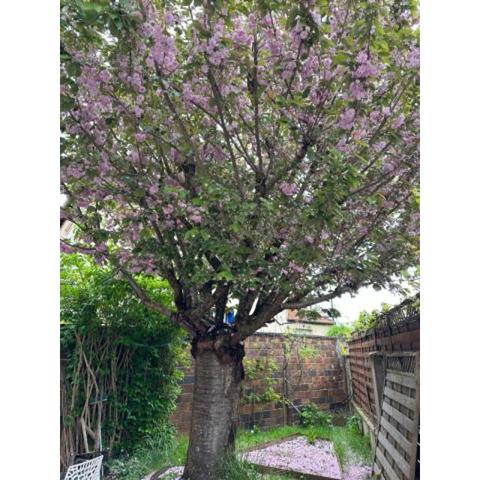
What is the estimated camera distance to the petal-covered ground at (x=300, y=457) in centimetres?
337

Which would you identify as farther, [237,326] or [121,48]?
[237,326]

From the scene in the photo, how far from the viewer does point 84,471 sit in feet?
7.89

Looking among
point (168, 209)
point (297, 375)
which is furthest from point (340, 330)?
point (168, 209)

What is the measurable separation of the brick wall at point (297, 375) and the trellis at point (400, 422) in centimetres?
219

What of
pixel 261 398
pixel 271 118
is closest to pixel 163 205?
pixel 271 118

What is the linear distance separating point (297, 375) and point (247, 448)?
80.6 inches

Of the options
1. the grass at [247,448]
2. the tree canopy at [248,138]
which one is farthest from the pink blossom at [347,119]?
the grass at [247,448]

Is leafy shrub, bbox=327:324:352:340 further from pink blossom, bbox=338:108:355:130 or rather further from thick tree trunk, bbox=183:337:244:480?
pink blossom, bbox=338:108:355:130

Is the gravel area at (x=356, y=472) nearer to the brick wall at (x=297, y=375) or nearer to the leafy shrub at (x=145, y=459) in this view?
the leafy shrub at (x=145, y=459)

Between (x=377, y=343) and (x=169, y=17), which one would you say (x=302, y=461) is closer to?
(x=377, y=343)

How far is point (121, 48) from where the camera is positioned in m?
1.78
